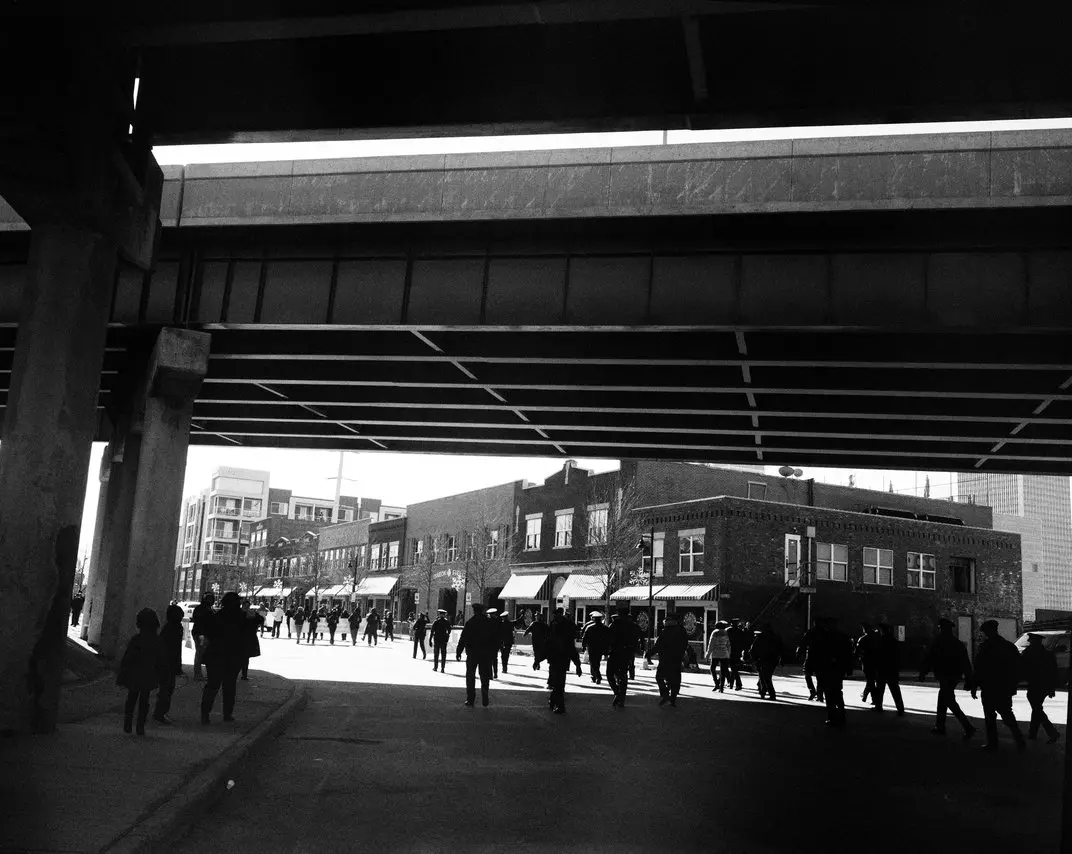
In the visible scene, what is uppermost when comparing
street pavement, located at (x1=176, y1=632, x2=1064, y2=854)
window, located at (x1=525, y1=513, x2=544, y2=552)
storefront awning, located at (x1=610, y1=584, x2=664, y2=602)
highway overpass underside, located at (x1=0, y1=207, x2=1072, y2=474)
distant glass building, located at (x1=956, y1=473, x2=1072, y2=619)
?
distant glass building, located at (x1=956, y1=473, x2=1072, y2=619)

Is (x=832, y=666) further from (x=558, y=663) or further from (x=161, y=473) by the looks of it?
(x=161, y=473)

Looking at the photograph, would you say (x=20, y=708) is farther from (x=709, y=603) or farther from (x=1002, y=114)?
(x=709, y=603)

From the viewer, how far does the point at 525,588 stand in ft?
194

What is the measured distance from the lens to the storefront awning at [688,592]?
4653cm

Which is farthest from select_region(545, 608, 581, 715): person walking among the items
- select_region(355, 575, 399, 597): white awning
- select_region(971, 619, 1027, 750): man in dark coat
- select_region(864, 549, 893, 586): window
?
select_region(355, 575, 399, 597): white awning

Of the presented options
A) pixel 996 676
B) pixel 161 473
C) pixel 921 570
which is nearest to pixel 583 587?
pixel 921 570

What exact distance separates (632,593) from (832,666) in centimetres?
3233

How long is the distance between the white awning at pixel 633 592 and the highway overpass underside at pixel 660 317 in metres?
21.3

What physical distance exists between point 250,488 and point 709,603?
10795 cm

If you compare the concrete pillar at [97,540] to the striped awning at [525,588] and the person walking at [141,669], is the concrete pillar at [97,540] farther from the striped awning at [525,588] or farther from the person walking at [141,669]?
the striped awning at [525,588]

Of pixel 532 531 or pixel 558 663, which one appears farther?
pixel 532 531

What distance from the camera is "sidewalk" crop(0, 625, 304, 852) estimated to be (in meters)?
6.71

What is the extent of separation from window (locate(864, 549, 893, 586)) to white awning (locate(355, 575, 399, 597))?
113 feet

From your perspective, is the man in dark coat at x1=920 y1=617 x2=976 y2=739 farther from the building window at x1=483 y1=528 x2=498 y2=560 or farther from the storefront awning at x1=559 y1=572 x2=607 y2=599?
the building window at x1=483 y1=528 x2=498 y2=560
